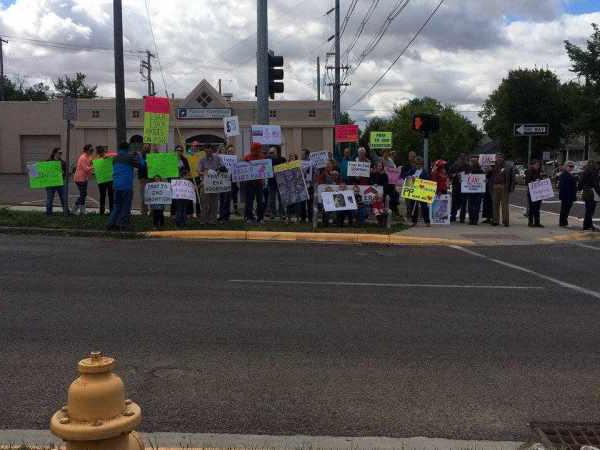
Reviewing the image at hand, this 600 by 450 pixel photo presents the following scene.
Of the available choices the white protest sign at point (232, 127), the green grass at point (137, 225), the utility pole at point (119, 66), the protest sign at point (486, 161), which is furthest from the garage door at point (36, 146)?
the protest sign at point (486, 161)

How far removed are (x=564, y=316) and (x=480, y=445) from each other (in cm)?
398

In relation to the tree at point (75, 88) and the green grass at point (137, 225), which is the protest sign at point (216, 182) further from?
the tree at point (75, 88)

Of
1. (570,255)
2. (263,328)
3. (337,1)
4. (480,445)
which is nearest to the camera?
(480,445)

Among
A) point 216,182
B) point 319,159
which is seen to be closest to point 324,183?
point 319,159

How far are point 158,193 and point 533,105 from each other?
59260 mm

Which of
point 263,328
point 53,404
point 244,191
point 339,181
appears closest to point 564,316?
point 263,328

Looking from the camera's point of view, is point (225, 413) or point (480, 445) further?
point (225, 413)

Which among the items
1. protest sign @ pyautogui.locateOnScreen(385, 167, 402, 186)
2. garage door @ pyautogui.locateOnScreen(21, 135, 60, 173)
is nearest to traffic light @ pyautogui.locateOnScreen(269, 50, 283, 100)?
protest sign @ pyautogui.locateOnScreen(385, 167, 402, 186)

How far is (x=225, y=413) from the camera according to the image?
469cm

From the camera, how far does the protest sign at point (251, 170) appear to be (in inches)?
627

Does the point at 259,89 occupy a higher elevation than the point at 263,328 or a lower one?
higher

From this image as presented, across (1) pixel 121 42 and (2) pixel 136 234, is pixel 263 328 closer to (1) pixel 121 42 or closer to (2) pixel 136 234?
(2) pixel 136 234

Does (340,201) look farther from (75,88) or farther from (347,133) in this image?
(75,88)

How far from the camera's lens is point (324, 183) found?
1612 cm
